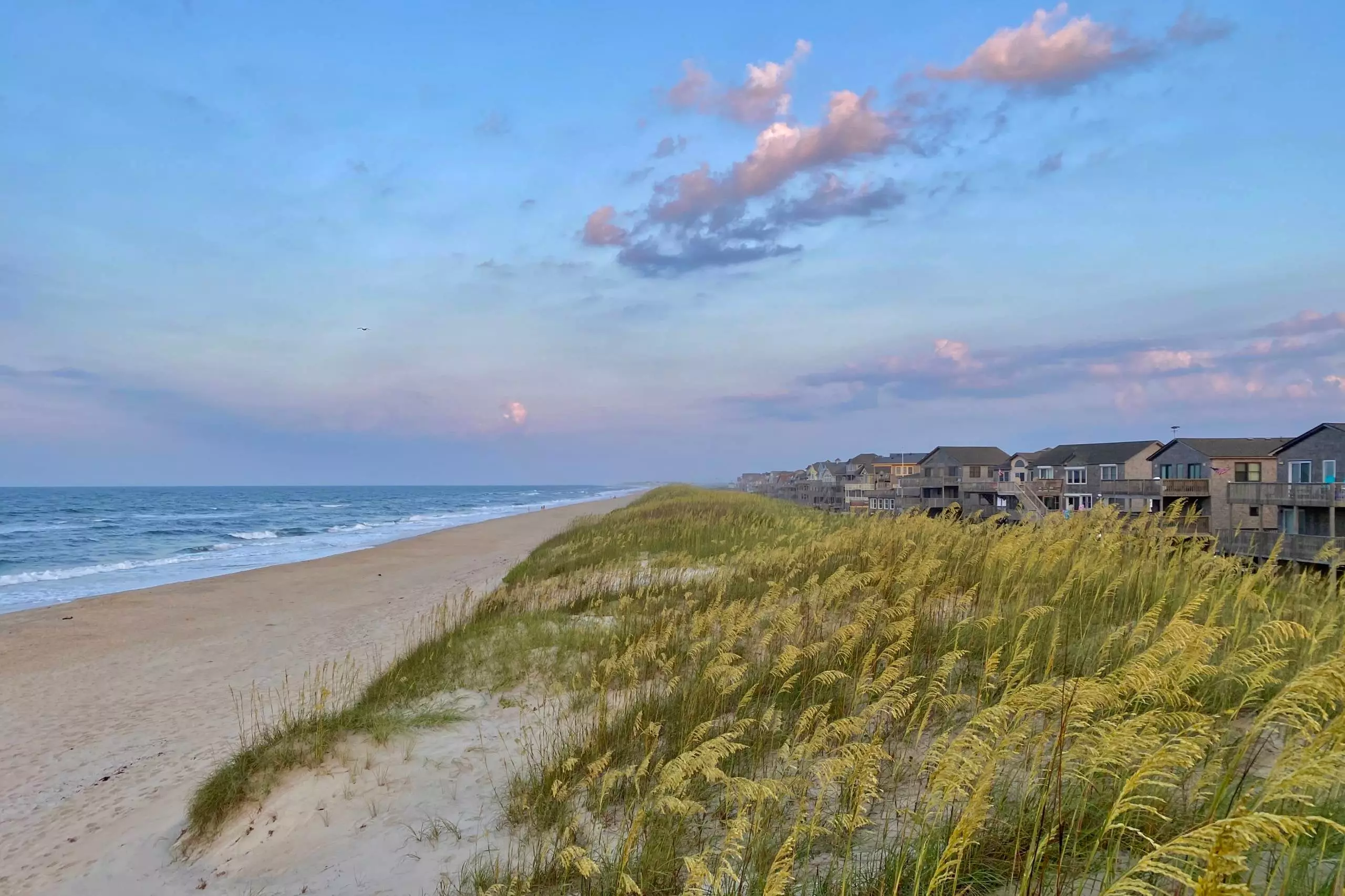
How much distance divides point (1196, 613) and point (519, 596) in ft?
32.9

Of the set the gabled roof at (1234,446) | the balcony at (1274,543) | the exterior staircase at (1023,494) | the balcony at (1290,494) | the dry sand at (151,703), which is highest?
the gabled roof at (1234,446)

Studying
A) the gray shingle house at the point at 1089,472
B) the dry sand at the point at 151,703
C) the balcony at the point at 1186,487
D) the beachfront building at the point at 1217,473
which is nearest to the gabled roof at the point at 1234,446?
the beachfront building at the point at 1217,473

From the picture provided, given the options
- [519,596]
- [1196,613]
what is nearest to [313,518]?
[519,596]

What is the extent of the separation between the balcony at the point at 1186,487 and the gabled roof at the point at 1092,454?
371 inches

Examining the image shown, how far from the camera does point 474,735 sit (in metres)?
6.93

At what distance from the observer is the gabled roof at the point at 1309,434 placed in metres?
27.8

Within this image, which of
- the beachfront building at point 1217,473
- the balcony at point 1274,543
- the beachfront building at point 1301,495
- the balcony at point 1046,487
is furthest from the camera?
the balcony at point 1046,487

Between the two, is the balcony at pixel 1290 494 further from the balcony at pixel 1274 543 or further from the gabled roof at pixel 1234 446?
the gabled roof at pixel 1234 446

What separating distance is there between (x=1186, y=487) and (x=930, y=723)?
132 ft

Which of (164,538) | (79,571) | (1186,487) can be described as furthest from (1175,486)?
(164,538)

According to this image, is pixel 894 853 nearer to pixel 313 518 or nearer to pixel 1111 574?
pixel 1111 574

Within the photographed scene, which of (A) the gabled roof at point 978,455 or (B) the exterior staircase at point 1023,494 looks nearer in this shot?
(B) the exterior staircase at point 1023,494

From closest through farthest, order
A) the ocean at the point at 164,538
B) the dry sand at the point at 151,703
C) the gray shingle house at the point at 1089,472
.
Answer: the dry sand at the point at 151,703
the ocean at the point at 164,538
the gray shingle house at the point at 1089,472

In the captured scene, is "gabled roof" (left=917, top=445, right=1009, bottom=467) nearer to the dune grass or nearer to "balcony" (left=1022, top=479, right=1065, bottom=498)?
"balcony" (left=1022, top=479, right=1065, bottom=498)
